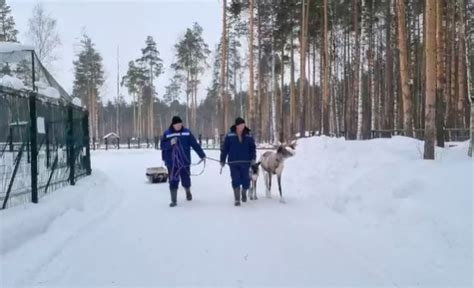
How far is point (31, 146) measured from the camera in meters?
7.51

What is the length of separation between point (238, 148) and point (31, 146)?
14.4ft

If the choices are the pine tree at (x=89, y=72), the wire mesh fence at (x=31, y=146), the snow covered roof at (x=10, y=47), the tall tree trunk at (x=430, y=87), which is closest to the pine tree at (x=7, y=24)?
the pine tree at (x=89, y=72)

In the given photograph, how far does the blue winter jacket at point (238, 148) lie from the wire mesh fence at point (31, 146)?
12.3 ft

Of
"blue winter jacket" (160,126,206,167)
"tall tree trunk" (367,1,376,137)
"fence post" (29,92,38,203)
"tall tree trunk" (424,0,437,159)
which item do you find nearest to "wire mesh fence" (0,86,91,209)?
"fence post" (29,92,38,203)

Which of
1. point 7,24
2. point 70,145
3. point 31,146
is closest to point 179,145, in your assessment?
point 70,145

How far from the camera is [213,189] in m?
12.3

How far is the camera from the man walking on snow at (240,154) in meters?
9.78

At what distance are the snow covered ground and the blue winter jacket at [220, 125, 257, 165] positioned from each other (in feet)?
3.37

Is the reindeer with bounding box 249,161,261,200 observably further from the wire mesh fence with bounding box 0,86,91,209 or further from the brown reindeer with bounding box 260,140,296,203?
the wire mesh fence with bounding box 0,86,91,209

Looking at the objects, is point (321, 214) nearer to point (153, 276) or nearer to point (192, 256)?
point (192, 256)

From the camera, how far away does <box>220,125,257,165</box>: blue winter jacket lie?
9.99 metres

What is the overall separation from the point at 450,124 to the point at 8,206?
73.0 ft

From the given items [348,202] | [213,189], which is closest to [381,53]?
[213,189]

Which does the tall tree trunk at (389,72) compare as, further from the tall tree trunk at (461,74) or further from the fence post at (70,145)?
the fence post at (70,145)
